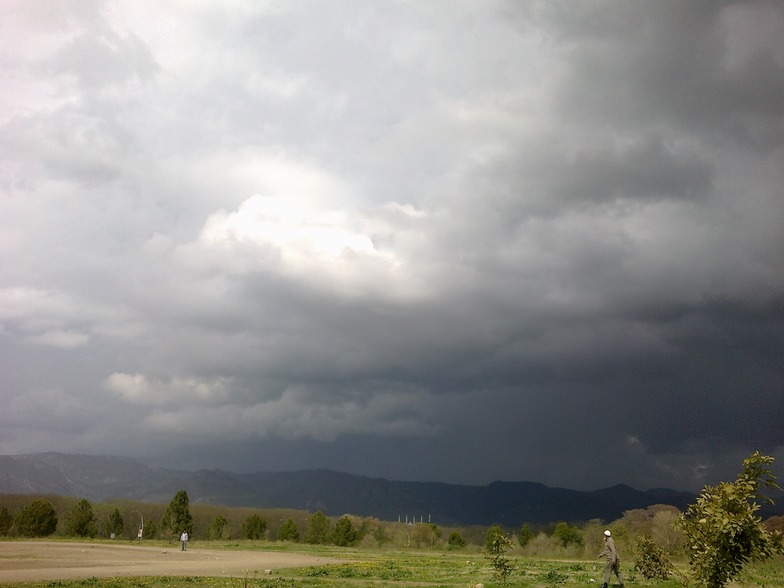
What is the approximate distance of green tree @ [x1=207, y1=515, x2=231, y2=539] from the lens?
4966 inches

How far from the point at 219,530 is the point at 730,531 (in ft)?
412

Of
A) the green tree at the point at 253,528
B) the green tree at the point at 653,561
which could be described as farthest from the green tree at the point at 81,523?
the green tree at the point at 653,561

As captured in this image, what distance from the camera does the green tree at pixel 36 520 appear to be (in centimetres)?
10606

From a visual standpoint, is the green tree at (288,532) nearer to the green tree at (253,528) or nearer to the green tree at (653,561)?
the green tree at (253,528)

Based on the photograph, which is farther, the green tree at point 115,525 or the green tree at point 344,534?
the green tree at point 115,525

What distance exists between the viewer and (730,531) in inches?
734

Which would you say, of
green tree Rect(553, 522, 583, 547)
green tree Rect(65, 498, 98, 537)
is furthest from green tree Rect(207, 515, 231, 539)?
green tree Rect(553, 522, 583, 547)

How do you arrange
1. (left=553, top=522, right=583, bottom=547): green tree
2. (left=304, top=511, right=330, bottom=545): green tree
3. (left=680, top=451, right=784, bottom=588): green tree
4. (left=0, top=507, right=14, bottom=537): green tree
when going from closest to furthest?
(left=680, top=451, right=784, bottom=588): green tree, (left=553, top=522, right=583, bottom=547): green tree, (left=0, top=507, right=14, bottom=537): green tree, (left=304, top=511, right=330, bottom=545): green tree

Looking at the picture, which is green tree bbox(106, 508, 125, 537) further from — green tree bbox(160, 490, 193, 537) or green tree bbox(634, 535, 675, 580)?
green tree bbox(634, 535, 675, 580)

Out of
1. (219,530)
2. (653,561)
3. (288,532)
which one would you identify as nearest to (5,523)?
(219,530)

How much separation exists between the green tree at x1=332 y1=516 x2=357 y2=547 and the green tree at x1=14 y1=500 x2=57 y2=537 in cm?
4845

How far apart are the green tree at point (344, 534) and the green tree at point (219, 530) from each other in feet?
66.5

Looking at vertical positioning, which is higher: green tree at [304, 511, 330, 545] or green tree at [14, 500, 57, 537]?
green tree at [14, 500, 57, 537]

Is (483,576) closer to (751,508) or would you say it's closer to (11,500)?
(751,508)
